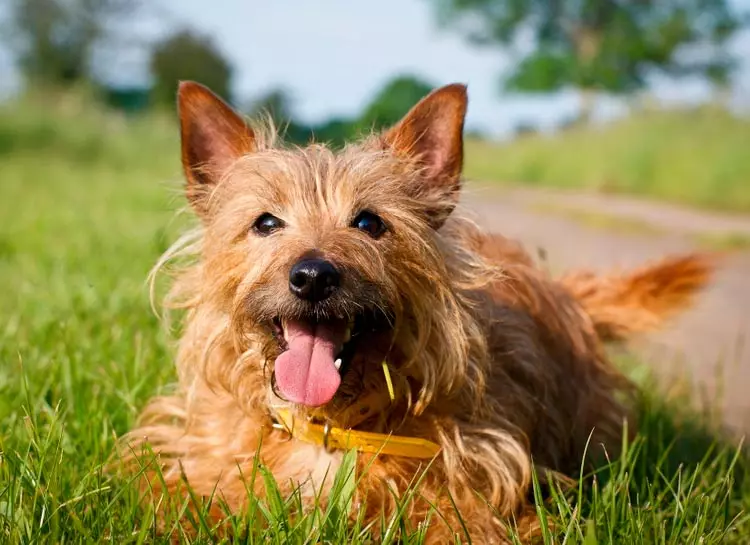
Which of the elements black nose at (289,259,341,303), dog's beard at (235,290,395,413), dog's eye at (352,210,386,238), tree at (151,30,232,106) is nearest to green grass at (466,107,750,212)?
dog's eye at (352,210,386,238)

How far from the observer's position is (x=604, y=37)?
33219 millimetres

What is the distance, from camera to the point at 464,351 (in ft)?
8.10

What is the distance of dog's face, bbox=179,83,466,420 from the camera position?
236 centimetres

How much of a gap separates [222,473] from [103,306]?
91.9 inches

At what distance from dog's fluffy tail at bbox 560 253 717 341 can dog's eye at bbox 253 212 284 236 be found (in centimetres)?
176

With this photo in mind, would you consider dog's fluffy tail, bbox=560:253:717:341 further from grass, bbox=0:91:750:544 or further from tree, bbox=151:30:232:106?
tree, bbox=151:30:232:106

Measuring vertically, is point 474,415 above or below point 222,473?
above

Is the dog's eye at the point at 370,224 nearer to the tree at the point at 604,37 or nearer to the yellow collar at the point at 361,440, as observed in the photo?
the yellow collar at the point at 361,440

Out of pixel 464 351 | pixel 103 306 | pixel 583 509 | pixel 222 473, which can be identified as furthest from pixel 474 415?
pixel 103 306

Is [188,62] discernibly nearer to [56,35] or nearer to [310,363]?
[56,35]

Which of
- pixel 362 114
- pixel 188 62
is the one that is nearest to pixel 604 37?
pixel 188 62

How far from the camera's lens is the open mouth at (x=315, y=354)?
93.0 inches

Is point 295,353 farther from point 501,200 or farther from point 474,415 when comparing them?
point 501,200

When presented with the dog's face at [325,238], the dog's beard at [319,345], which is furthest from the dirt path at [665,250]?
the dog's beard at [319,345]
